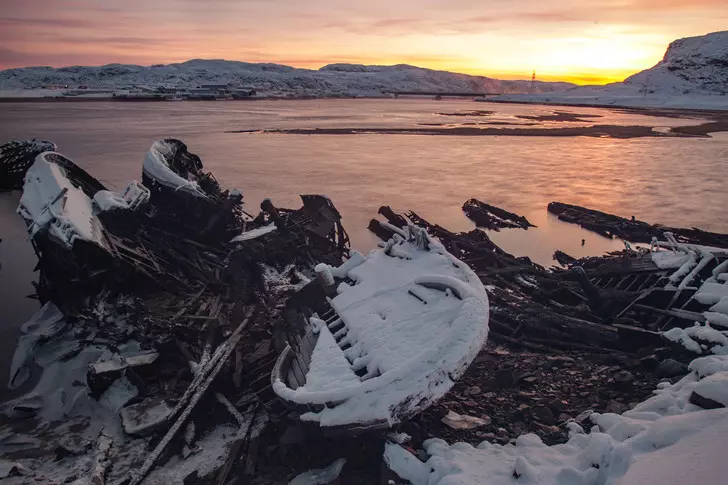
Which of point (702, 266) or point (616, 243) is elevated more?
point (702, 266)

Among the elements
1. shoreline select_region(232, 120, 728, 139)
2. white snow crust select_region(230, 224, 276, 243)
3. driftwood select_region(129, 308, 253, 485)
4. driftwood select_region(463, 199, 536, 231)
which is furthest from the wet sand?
driftwood select_region(129, 308, 253, 485)

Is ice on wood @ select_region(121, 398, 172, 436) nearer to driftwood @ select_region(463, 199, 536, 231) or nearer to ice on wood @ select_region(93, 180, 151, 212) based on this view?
ice on wood @ select_region(93, 180, 151, 212)

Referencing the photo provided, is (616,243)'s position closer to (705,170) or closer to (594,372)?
(594,372)

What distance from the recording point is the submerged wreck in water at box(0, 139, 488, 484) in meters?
5.14

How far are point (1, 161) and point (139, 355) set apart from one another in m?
19.8

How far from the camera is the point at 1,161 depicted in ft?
69.6

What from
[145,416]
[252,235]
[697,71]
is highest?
[697,71]

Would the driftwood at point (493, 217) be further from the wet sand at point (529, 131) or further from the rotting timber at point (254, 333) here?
the wet sand at point (529, 131)

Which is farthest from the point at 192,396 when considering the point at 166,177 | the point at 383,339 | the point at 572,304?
the point at 572,304

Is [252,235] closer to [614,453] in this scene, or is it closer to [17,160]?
[614,453]

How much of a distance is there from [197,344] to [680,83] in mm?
152040

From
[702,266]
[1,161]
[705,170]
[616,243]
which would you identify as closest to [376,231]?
[616,243]

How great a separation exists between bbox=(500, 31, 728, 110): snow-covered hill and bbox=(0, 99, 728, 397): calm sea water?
78701 millimetres

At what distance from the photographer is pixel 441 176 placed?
24.0 m
